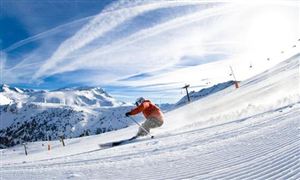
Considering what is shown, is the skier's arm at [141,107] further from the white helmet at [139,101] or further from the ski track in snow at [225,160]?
the ski track in snow at [225,160]

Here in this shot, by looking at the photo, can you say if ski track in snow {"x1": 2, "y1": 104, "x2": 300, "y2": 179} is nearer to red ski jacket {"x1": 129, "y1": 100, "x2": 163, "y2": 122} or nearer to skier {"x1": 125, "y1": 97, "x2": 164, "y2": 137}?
skier {"x1": 125, "y1": 97, "x2": 164, "y2": 137}

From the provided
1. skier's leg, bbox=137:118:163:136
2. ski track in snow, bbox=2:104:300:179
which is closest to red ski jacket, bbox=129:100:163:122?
skier's leg, bbox=137:118:163:136

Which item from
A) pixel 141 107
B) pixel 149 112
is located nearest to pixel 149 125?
pixel 149 112

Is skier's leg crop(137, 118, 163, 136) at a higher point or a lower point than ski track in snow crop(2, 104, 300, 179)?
higher

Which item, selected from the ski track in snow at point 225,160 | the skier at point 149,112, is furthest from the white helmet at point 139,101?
the ski track in snow at point 225,160

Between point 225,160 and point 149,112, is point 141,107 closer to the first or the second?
point 149,112

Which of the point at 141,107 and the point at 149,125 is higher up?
the point at 141,107

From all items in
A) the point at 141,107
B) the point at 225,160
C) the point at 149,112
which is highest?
the point at 141,107

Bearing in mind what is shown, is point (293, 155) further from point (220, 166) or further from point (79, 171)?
point (79, 171)

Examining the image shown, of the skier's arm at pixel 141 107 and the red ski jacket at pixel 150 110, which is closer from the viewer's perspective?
the skier's arm at pixel 141 107

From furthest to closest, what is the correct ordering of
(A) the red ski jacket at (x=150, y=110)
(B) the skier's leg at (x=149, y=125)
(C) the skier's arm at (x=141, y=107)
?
(A) the red ski jacket at (x=150, y=110) < (C) the skier's arm at (x=141, y=107) < (B) the skier's leg at (x=149, y=125)

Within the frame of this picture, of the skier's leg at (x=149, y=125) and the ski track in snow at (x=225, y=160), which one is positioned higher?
the skier's leg at (x=149, y=125)

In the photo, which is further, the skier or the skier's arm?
the skier

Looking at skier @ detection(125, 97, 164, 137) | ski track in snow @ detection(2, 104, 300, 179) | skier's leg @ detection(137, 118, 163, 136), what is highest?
skier @ detection(125, 97, 164, 137)
